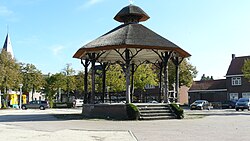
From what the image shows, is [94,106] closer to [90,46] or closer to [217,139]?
[90,46]

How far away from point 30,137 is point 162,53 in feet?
50.0

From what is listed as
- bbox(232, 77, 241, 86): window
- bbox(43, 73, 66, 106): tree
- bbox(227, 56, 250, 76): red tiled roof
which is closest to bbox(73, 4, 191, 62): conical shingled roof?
bbox(232, 77, 241, 86): window

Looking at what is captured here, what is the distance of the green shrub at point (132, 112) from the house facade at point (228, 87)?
153 ft

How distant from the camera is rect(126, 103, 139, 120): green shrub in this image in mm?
21750

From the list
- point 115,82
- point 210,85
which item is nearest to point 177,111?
point 115,82

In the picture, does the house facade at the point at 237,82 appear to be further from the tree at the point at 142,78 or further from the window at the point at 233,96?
the tree at the point at 142,78

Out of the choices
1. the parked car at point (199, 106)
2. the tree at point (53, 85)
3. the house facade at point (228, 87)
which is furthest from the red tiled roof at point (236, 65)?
the tree at point (53, 85)

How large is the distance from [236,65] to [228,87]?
4.54 meters

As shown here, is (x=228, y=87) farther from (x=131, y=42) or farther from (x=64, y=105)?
(x=131, y=42)

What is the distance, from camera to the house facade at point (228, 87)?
214ft

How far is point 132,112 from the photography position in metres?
21.9

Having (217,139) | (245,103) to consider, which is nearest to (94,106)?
(217,139)

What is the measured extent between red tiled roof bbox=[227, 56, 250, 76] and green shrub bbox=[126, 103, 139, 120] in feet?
158

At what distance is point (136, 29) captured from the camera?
Answer: 25.3 metres
